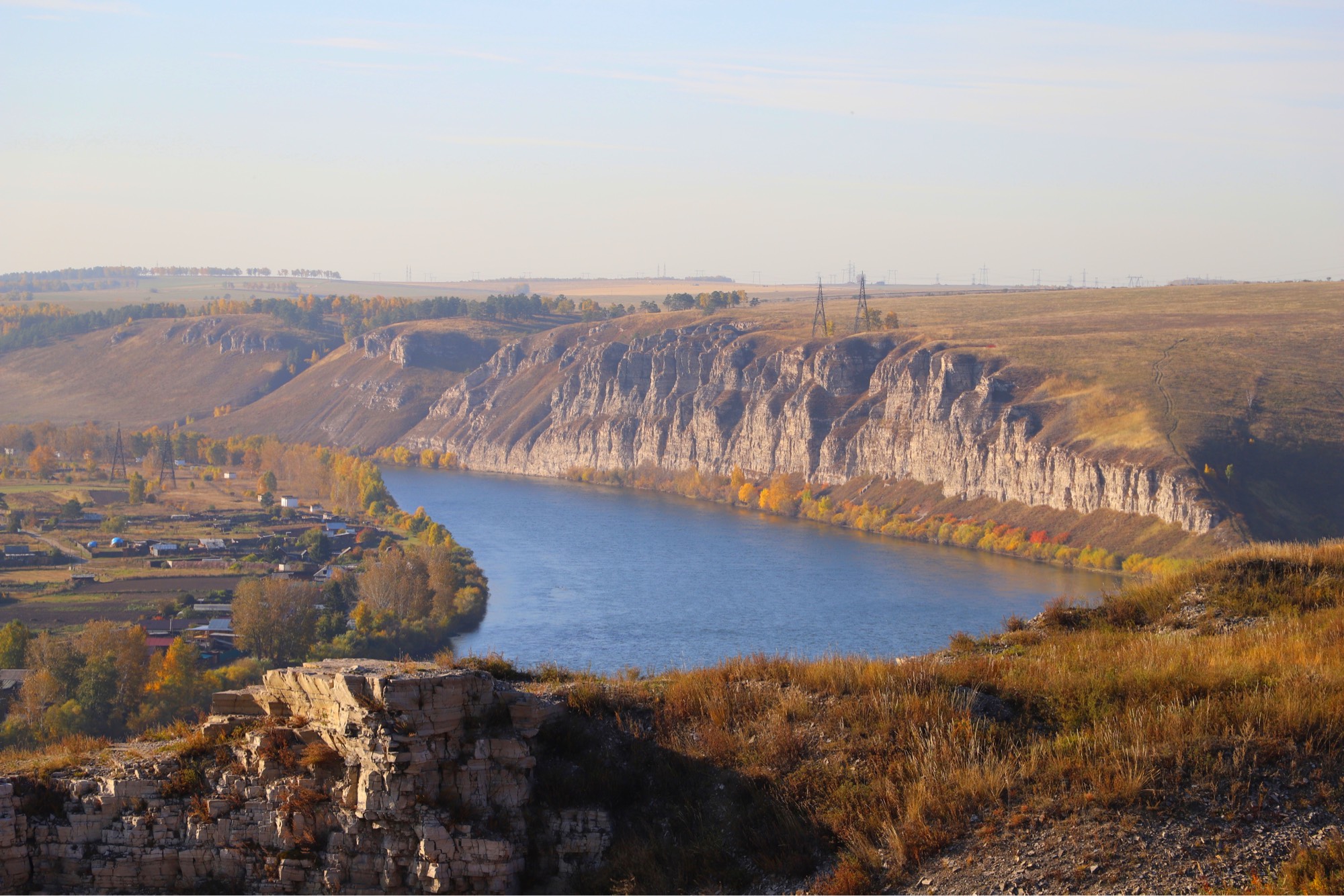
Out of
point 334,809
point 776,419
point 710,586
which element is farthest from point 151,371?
point 334,809

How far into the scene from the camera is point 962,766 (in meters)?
6.98

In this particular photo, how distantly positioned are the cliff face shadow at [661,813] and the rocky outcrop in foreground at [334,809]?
0.58 feet

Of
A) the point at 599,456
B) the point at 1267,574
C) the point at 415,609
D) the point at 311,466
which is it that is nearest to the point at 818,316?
the point at 599,456

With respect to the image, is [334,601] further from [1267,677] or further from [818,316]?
[818,316]

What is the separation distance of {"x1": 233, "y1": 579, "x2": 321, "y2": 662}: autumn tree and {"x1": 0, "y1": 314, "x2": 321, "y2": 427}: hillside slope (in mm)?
107291

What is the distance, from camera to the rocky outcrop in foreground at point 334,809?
24.0 ft

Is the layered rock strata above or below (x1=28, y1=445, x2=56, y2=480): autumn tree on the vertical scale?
above

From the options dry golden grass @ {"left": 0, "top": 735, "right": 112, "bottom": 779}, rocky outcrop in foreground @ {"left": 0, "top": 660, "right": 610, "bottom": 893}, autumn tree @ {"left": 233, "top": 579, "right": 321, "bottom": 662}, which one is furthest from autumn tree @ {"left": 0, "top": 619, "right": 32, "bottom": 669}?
rocky outcrop in foreground @ {"left": 0, "top": 660, "right": 610, "bottom": 893}

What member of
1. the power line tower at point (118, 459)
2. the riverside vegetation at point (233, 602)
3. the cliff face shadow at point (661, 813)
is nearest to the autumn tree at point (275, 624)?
the riverside vegetation at point (233, 602)

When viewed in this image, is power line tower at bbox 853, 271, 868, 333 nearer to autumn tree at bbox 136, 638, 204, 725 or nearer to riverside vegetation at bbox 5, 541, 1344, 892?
autumn tree at bbox 136, 638, 204, 725

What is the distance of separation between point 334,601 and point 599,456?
68790mm

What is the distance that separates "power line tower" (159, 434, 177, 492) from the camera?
91625mm

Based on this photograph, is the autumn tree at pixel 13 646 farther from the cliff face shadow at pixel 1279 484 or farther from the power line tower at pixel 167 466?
the power line tower at pixel 167 466

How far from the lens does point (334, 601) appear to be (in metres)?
46.1
